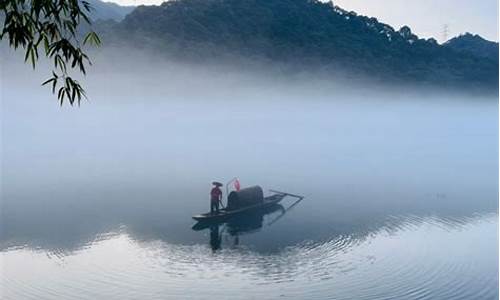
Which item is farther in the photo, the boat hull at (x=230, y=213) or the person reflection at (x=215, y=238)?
the boat hull at (x=230, y=213)

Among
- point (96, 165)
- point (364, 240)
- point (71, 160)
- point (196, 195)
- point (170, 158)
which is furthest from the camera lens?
point (170, 158)

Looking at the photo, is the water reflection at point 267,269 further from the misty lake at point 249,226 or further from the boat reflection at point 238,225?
the boat reflection at point 238,225

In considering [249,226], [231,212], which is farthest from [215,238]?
[231,212]

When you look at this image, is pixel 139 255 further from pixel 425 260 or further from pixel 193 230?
pixel 425 260

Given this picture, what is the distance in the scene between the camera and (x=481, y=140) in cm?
12638

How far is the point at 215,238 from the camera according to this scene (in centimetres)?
3325

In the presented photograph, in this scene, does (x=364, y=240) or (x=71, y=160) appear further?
(x=71, y=160)

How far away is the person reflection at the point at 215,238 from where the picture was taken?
31409 millimetres

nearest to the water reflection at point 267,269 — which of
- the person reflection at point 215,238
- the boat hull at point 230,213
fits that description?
the person reflection at point 215,238

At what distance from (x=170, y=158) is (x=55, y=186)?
1113 inches

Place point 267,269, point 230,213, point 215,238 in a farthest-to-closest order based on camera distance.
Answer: point 230,213 → point 215,238 → point 267,269

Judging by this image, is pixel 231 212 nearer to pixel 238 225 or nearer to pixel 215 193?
pixel 238 225

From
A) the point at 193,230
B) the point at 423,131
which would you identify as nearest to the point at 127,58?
the point at 423,131

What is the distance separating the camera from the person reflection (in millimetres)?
31409
